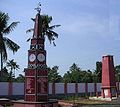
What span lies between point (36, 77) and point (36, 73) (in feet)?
0.91

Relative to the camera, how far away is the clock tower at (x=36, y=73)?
2312 centimetres

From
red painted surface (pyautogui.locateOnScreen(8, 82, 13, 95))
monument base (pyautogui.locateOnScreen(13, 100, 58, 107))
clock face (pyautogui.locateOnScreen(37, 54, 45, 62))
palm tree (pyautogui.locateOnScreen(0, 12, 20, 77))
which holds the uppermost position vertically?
palm tree (pyautogui.locateOnScreen(0, 12, 20, 77))

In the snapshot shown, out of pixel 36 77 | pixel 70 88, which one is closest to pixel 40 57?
pixel 36 77

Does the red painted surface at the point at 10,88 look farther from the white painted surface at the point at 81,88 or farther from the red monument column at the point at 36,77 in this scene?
the red monument column at the point at 36,77

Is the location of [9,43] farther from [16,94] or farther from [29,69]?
[29,69]

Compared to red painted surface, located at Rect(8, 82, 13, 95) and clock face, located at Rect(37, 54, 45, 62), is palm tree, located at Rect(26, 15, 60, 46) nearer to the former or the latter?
red painted surface, located at Rect(8, 82, 13, 95)

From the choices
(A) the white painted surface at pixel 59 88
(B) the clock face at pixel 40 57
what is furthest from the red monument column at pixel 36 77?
(A) the white painted surface at pixel 59 88

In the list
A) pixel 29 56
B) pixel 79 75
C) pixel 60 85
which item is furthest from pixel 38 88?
pixel 79 75

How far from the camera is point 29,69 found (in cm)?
2369

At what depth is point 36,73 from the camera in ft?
76.3

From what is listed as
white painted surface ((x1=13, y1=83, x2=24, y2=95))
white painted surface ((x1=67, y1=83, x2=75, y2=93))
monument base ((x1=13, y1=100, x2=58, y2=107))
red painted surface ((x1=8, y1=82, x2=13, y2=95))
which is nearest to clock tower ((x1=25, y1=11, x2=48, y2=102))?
monument base ((x1=13, y1=100, x2=58, y2=107))

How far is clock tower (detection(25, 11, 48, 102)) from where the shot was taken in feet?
75.9

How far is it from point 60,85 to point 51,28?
36.5 feet

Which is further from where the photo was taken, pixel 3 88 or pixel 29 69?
pixel 3 88
